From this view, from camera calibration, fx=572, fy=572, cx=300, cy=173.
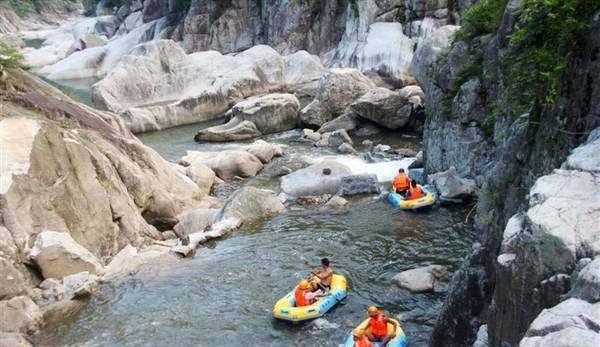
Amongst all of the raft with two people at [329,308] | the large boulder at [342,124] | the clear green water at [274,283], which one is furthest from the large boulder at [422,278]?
the large boulder at [342,124]

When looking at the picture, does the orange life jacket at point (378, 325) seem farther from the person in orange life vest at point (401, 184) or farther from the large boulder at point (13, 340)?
the person in orange life vest at point (401, 184)

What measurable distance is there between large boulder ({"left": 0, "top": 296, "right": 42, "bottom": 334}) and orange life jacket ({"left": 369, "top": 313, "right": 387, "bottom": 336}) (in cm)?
665

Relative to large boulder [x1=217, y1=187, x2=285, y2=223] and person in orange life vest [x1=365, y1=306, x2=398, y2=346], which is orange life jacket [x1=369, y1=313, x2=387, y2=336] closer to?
person in orange life vest [x1=365, y1=306, x2=398, y2=346]

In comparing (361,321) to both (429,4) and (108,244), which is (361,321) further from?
(429,4)

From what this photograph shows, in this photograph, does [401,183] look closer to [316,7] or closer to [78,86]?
[316,7]

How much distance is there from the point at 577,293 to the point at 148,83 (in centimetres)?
3203

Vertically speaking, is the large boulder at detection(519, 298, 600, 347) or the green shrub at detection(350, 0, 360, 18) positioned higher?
the green shrub at detection(350, 0, 360, 18)

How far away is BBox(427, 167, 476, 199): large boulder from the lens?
1697cm

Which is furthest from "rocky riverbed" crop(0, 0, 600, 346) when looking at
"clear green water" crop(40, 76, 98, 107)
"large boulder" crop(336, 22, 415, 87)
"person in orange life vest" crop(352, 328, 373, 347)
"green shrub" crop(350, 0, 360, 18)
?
"clear green water" crop(40, 76, 98, 107)

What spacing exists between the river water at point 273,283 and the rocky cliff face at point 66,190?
4.63ft

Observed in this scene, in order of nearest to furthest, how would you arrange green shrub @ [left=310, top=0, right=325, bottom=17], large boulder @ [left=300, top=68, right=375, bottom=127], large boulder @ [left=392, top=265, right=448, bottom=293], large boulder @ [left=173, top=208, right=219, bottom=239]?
large boulder @ [left=392, top=265, right=448, bottom=293]
large boulder @ [left=173, top=208, right=219, bottom=239]
large boulder @ [left=300, top=68, right=375, bottom=127]
green shrub @ [left=310, top=0, right=325, bottom=17]

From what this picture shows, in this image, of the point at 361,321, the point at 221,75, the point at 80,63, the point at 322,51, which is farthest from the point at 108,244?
the point at 80,63

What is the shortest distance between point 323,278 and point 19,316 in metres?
6.16

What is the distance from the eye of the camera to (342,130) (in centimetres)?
2598
